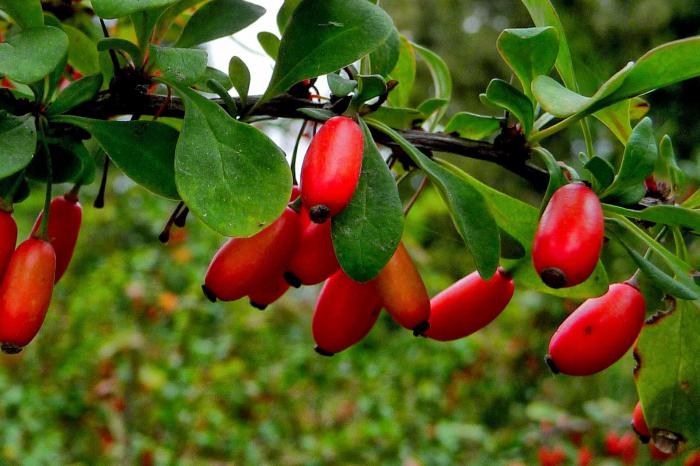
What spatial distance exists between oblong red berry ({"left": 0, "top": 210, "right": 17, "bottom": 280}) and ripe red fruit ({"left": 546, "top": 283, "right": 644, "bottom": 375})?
1.66 feet

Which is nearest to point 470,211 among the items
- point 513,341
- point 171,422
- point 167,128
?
point 167,128

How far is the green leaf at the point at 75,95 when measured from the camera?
0.68 metres

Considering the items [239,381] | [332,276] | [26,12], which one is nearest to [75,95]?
[26,12]

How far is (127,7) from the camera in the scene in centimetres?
56

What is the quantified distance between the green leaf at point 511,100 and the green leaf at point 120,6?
29 centimetres

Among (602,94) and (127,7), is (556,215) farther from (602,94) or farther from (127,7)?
(127,7)

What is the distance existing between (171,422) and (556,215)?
217 centimetres

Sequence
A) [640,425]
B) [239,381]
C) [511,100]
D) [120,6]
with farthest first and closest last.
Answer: [239,381] → [640,425] → [511,100] → [120,6]

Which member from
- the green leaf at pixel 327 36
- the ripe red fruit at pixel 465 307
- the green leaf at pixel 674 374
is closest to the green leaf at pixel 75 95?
the green leaf at pixel 327 36

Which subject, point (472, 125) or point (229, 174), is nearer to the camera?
point (229, 174)

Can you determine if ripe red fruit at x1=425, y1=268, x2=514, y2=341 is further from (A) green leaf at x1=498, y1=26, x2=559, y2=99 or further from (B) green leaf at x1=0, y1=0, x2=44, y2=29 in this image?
(B) green leaf at x1=0, y1=0, x2=44, y2=29

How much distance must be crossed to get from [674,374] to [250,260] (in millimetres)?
434

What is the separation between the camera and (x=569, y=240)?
22.4 inches

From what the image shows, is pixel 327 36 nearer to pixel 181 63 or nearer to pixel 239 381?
pixel 181 63
